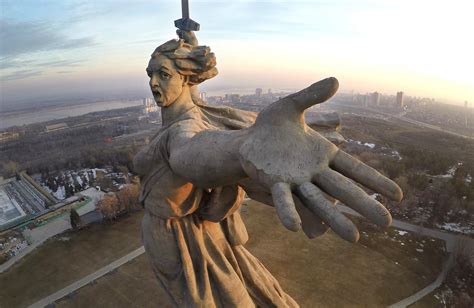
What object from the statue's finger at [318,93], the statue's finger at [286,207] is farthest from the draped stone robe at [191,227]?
the statue's finger at [286,207]

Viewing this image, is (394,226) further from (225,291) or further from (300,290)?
(225,291)

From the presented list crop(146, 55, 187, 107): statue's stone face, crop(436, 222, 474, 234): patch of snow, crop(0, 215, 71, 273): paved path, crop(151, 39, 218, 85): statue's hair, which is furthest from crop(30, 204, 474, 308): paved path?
crop(146, 55, 187, 107): statue's stone face

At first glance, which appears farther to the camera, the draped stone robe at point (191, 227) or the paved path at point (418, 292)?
the paved path at point (418, 292)

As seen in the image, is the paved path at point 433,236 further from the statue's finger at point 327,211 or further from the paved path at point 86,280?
the statue's finger at point 327,211

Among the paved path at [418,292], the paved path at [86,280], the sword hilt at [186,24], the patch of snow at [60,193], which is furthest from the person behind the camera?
the patch of snow at [60,193]

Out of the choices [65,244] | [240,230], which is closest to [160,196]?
[240,230]

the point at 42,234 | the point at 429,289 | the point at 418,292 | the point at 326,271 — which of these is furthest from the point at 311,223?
the point at 42,234

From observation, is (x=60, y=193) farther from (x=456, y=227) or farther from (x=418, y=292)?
(x=456, y=227)

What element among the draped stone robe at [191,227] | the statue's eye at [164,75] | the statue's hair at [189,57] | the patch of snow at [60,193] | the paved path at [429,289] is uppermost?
the statue's hair at [189,57]
